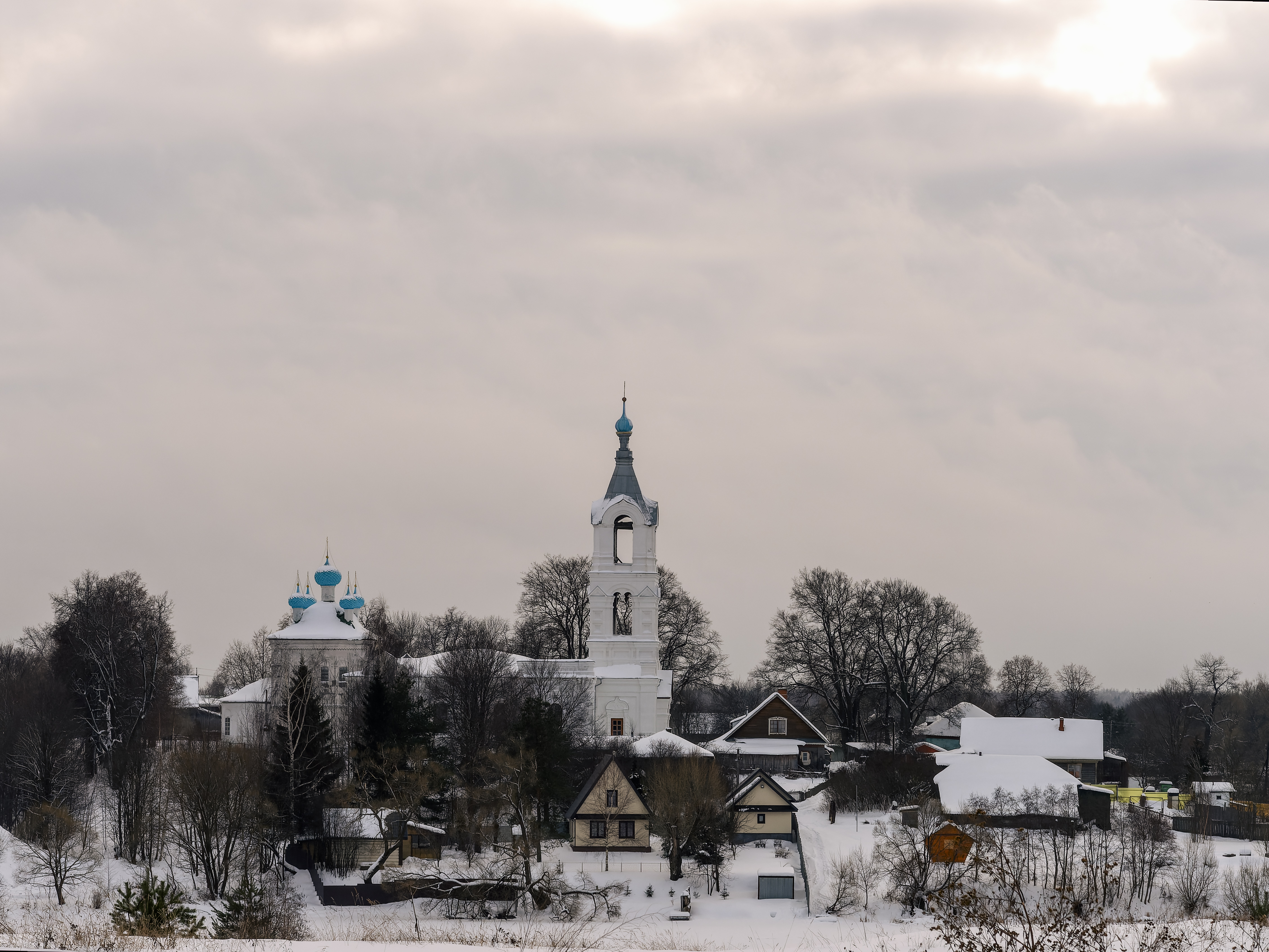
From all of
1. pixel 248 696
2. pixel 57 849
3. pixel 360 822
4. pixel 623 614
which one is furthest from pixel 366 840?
pixel 248 696

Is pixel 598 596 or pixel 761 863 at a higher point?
pixel 598 596

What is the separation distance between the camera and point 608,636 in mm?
59906

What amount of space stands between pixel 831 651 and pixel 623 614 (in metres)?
13.5

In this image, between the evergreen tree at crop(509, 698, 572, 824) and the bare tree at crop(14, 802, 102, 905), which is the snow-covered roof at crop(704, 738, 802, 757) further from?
the bare tree at crop(14, 802, 102, 905)

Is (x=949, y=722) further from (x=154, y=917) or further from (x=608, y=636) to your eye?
(x=154, y=917)

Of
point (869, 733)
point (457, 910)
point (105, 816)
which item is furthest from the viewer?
point (869, 733)

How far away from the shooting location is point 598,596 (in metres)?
60.4

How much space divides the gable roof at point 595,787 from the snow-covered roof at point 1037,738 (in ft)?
67.5

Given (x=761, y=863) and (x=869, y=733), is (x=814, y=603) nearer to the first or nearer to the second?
(x=869, y=733)

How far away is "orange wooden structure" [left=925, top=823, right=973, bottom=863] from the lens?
113ft

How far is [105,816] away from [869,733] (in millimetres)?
38924

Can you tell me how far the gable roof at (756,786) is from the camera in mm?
44938

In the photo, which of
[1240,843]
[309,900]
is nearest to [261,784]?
[309,900]

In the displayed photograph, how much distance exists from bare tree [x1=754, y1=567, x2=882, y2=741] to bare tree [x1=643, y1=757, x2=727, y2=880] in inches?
1036
